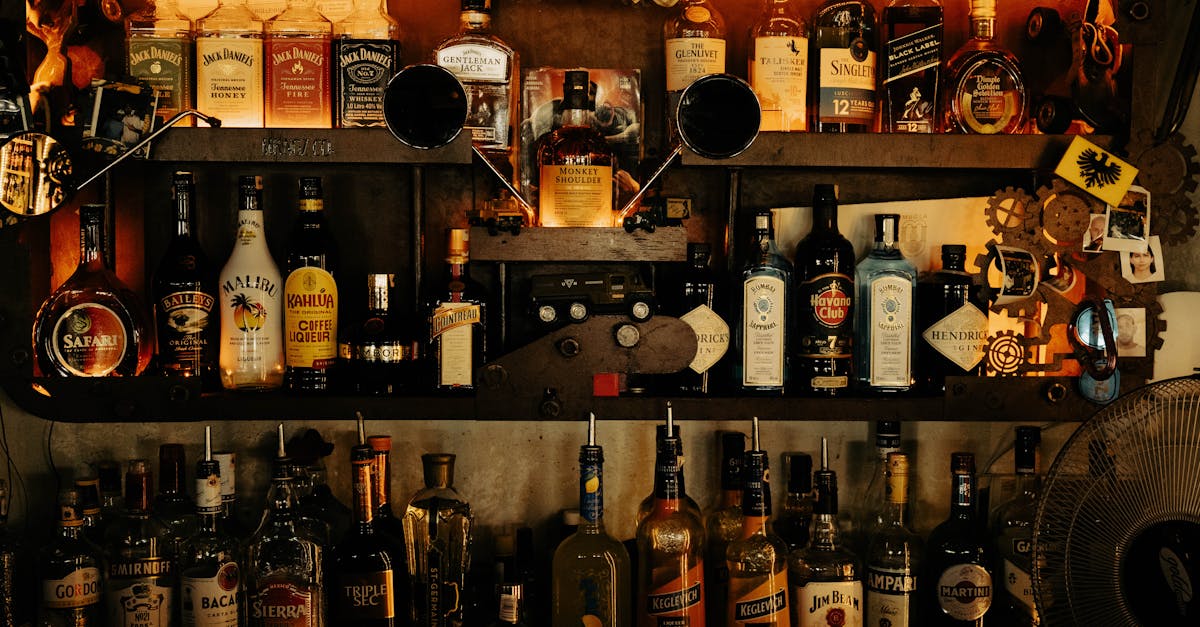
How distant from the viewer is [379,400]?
4.87 ft

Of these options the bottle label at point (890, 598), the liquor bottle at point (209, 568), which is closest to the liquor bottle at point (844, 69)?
the bottle label at point (890, 598)

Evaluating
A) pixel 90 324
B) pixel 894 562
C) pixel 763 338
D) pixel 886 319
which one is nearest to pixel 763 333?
pixel 763 338

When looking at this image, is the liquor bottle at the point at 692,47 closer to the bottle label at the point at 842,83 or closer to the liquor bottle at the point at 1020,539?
the bottle label at the point at 842,83

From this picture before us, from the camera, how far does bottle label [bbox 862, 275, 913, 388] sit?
1.56 metres

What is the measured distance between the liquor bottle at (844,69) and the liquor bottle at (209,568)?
1062 millimetres

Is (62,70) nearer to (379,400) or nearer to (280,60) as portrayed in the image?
(280,60)

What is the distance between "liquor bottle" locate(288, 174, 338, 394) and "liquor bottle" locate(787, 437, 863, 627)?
0.78 meters

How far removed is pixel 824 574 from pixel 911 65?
79 cm

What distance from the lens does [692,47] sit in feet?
5.17

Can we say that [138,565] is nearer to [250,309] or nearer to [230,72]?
[250,309]

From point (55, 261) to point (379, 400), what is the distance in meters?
0.65

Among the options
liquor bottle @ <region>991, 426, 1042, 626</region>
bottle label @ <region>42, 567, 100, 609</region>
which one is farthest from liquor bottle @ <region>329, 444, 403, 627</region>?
liquor bottle @ <region>991, 426, 1042, 626</region>

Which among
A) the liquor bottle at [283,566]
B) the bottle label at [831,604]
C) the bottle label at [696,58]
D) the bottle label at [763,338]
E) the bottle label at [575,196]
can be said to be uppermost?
the bottle label at [696,58]

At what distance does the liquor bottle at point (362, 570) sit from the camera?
1502mm
